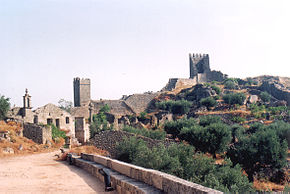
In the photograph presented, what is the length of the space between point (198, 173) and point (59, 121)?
62.0 feet

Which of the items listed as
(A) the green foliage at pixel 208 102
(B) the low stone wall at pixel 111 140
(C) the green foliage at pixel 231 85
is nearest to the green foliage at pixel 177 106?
(A) the green foliage at pixel 208 102

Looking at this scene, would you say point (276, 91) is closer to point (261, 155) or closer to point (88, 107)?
point (88, 107)

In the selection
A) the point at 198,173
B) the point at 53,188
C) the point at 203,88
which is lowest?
the point at 198,173

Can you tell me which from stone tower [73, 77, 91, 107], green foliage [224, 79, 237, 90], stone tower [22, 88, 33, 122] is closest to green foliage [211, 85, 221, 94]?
green foliage [224, 79, 237, 90]

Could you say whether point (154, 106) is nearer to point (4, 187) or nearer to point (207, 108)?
point (207, 108)

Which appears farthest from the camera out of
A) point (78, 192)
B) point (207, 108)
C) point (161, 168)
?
point (207, 108)

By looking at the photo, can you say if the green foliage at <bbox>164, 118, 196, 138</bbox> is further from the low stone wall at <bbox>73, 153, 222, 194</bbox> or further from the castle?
the low stone wall at <bbox>73, 153, 222, 194</bbox>

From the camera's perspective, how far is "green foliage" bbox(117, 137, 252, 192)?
11562 millimetres

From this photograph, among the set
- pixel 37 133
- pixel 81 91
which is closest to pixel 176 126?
pixel 37 133

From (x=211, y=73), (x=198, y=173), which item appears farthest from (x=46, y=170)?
(x=211, y=73)

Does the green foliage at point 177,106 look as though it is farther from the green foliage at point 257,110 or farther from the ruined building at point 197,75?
Answer: the ruined building at point 197,75

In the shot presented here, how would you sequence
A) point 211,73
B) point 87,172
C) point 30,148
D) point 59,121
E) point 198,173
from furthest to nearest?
point 211,73 < point 59,121 < point 30,148 < point 198,173 < point 87,172

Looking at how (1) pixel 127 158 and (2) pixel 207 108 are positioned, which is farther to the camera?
(2) pixel 207 108

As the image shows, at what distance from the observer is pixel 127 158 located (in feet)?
49.5
